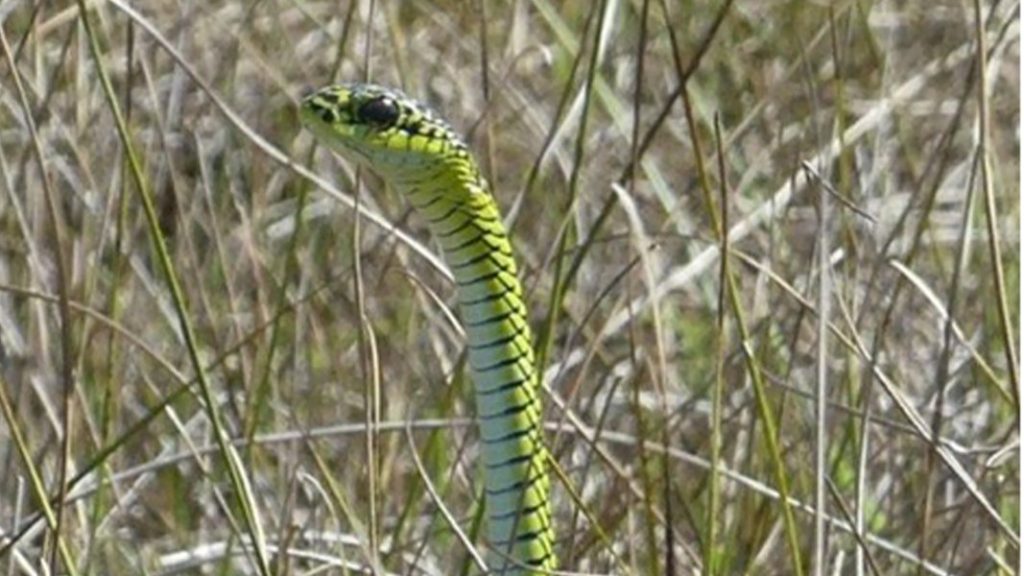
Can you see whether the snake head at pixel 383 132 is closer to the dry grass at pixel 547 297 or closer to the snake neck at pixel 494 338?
the snake neck at pixel 494 338

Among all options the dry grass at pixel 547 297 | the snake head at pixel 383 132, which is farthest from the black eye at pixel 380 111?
the dry grass at pixel 547 297

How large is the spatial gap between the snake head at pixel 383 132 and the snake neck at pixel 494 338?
2cm

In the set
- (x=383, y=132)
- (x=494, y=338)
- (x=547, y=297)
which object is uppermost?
(x=383, y=132)

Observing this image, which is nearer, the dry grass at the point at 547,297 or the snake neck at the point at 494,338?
the snake neck at the point at 494,338

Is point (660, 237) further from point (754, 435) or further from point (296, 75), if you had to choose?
point (296, 75)

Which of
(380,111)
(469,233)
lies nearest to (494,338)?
(469,233)

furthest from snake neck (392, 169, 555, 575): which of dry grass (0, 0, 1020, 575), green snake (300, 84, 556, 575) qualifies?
dry grass (0, 0, 1020, 575)

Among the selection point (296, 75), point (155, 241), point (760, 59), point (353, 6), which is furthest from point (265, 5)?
point (155, 241)

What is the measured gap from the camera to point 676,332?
3736 mm

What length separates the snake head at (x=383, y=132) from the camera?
2084 millimetres

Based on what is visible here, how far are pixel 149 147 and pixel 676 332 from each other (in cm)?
82

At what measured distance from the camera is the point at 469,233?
209cm

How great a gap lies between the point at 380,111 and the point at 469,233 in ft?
0.38

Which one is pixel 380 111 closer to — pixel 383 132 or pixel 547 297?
pixel 383 132
